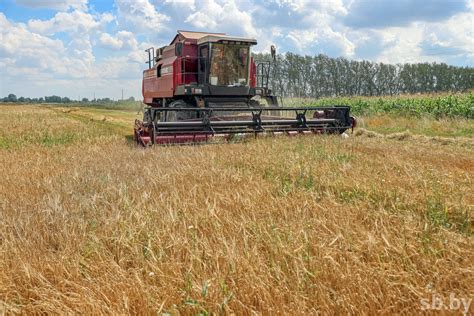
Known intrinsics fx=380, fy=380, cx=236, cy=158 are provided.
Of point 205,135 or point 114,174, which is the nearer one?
point 114,174

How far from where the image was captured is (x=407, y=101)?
57.6ft

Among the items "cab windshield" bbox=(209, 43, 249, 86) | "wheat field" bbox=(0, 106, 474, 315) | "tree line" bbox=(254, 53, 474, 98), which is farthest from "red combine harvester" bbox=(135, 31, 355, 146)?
"tree line" bbox=(254, 53, 474, 98)

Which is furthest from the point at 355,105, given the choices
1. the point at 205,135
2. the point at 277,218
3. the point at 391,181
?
the point at 277,218

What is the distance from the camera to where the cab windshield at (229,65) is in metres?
10.9

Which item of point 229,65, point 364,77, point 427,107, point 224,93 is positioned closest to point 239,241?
point 224,93

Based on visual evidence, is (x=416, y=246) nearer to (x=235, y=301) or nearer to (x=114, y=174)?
(x=235, y=301)

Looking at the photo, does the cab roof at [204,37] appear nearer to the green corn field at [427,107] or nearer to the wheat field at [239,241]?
the wheat field at [239,241]

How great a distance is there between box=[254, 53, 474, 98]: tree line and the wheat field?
42061mm

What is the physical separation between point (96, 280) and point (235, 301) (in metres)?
0.78

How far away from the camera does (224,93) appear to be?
35.4 ft

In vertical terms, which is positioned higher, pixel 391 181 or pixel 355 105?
pixel 355 105

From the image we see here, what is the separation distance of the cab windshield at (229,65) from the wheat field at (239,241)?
22.9ft

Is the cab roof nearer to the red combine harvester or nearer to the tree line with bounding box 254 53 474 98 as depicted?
the red combine harvester

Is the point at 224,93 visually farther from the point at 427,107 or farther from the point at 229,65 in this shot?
the point at 427,107
